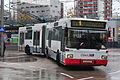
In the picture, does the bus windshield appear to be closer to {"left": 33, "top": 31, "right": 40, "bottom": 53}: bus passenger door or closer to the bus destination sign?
the bus destination sign

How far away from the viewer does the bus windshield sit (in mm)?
15570

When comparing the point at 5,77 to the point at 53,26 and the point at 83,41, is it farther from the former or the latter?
the point at 53,26

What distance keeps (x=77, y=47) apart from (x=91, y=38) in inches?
36.9

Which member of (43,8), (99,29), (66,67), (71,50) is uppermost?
(43,8)

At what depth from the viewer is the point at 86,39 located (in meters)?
15.7

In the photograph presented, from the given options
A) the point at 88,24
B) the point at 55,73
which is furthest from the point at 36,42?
the point at 55,73

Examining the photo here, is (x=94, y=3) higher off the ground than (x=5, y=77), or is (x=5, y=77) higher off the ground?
(x=94, y=3)

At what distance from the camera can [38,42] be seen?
82.1 feet

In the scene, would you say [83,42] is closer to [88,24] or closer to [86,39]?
[86,39]

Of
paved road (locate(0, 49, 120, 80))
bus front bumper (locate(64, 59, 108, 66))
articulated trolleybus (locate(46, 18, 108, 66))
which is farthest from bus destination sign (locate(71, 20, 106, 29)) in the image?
paved road (locate(0, 49, 120, 80))

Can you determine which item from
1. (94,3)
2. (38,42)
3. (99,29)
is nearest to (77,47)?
(99,29)

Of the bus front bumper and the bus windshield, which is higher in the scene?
the bus windshield

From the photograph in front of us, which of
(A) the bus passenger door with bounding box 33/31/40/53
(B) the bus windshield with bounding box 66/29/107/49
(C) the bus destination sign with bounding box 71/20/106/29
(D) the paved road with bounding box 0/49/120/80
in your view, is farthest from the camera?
(A) the bus passenger door with bounding box 33/31/40/53

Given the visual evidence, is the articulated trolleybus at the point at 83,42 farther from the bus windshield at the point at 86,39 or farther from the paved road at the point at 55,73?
the paved road at the point at 55,73
